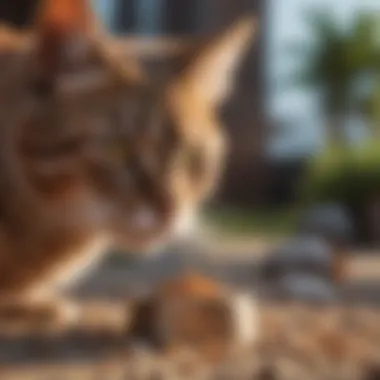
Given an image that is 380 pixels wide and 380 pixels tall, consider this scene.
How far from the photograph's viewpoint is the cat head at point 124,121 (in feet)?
2.59

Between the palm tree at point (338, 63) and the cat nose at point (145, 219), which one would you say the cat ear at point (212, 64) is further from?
the palm tree at point (338, 63)

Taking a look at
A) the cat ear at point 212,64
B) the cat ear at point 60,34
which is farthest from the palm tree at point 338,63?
the cat ear at point 60,34

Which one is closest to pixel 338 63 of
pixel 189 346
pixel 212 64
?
pixel 212 64

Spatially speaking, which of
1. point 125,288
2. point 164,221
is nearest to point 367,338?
point 164,221

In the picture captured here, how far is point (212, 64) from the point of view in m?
0.85

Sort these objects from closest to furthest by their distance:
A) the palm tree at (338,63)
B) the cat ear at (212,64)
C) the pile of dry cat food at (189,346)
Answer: the pile of dry cat food at (189,346) < the cat ear at (212,64) < the palm tree at (338,63)

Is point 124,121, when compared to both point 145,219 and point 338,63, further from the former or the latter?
point 338,63

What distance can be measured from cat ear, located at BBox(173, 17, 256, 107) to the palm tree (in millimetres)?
1414

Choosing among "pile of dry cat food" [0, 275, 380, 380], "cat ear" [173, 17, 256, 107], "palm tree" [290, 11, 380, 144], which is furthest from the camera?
"palm tree" [290, 11, 380, 144]

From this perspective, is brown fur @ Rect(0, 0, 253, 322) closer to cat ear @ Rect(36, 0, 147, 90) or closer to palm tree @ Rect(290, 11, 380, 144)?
cat ear @ Rect(36, 0, 147, 90)

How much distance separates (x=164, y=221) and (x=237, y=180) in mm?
1547

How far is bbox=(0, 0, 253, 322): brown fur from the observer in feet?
2.60

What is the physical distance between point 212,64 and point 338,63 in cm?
149

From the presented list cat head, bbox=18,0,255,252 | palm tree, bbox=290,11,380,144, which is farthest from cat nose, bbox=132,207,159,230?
palm tree, bbox=290,11,380,144
